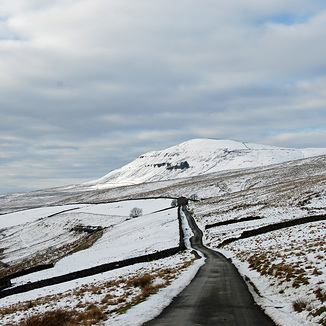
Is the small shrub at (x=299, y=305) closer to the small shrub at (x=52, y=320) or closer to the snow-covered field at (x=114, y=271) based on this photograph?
the snow-covered field at (x=114, y=271)

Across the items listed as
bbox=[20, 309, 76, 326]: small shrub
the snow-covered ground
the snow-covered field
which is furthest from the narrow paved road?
bbox=[20, 309, 76, 326]: small shrub

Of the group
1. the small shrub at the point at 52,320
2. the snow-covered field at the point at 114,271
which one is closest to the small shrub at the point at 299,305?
the snow-covered field at the point at 114,271

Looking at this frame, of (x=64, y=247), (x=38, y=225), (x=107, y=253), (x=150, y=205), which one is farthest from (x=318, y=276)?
Result: (x=38, y=225)

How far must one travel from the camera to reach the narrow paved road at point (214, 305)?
10477 millimetres

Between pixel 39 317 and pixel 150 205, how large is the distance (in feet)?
280

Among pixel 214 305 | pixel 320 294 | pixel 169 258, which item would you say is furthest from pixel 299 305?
pixel 169 258

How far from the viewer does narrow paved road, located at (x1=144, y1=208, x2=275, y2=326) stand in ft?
34.4

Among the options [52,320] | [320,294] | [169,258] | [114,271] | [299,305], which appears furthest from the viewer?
[169,258]

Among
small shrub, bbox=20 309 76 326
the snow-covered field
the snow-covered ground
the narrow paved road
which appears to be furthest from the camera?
the snow-covered field

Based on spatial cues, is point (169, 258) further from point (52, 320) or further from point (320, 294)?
point (320, 294)

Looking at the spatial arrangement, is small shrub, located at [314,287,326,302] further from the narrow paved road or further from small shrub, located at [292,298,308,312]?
the narrow paved road

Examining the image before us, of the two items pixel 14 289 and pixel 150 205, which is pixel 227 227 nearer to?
pixel 14 289

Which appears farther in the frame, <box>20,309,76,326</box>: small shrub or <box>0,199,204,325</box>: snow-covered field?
<box>0,199,204,325</box>: snow-covered field

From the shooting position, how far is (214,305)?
40.9 ft
